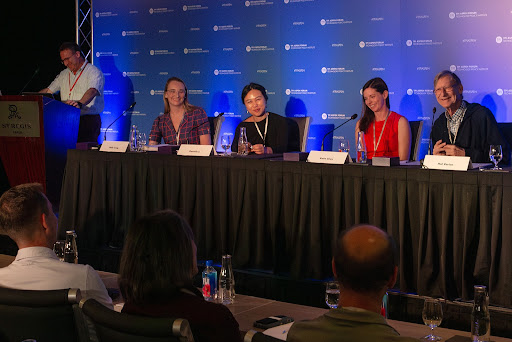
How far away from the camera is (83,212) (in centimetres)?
477

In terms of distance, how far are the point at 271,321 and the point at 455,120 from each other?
2.91 m

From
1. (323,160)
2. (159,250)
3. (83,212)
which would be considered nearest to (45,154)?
(83,212)

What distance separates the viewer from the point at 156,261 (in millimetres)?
1808

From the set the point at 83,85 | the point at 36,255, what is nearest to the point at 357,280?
the point at 36,255

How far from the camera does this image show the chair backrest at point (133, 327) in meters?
1.56

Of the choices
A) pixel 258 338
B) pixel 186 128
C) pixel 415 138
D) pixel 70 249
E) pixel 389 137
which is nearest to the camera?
pixel 258 338

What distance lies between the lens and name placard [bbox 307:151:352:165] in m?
3.84

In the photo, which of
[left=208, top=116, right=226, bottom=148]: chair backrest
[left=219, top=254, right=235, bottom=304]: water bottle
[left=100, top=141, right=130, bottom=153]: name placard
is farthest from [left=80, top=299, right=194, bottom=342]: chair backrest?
[left=208, top=116, right=226, bottom=148]: chair backrest

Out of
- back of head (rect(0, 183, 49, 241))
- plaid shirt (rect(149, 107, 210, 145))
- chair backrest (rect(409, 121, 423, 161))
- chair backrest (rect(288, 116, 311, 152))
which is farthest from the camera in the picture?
plaid shirt (rect(149, 107, 210, 145))

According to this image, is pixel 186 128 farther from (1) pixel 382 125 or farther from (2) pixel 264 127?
(1) pixel 382 125

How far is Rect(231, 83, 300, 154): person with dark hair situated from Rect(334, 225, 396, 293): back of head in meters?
3.70

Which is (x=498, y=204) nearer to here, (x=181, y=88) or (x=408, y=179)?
(x=408, y=179)

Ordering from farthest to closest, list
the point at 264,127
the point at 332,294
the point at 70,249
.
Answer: the point at 264,127 < the point at 70,249 < the point at 332,294

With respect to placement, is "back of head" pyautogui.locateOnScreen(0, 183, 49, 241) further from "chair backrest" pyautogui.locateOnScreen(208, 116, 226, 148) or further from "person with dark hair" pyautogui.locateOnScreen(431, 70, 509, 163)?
"chair backrest" pyautogui.locateOnScreen(208, 116, 226, 148)
